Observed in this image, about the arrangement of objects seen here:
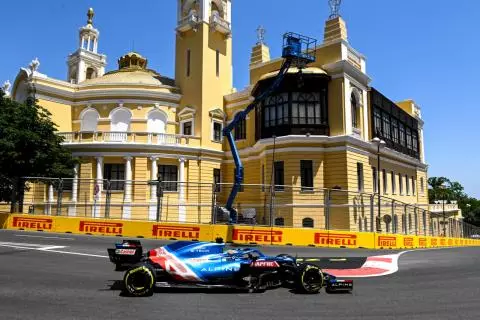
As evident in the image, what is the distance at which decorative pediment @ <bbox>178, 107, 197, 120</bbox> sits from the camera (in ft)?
123

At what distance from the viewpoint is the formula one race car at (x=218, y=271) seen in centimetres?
818

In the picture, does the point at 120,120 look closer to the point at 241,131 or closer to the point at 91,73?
the point at 241,131

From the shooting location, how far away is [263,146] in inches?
1258

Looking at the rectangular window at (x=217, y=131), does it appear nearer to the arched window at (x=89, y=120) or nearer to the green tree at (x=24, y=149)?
the arched window at (x=89, y=120)

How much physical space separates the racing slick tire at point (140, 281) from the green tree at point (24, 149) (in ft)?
59.6

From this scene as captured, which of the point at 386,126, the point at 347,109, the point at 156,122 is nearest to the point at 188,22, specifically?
the point at 156,122

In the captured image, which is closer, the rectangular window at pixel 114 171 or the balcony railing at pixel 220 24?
the rectangular window at pixel 114 171

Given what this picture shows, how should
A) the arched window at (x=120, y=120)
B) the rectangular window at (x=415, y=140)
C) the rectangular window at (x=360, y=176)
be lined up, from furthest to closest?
1. the rectangular window at (x=415, y=140)
2. the arched window at (x=120, y=120)
3. the rectangular window at (x=360, y=176)

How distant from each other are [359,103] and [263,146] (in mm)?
8802

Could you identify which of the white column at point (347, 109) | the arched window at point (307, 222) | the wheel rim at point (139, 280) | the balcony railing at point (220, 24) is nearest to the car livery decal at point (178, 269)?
the wheel rim at point (139, 280)

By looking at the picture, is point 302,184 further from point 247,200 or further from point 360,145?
point 247,200

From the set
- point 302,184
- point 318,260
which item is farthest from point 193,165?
point 318,260

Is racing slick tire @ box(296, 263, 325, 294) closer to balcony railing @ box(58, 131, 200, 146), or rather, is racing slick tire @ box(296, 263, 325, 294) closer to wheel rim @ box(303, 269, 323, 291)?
wheel rim @ box(303, 269, 323, 291)

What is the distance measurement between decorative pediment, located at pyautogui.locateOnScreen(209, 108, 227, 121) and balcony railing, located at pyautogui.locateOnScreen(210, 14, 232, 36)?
8.05 meters
